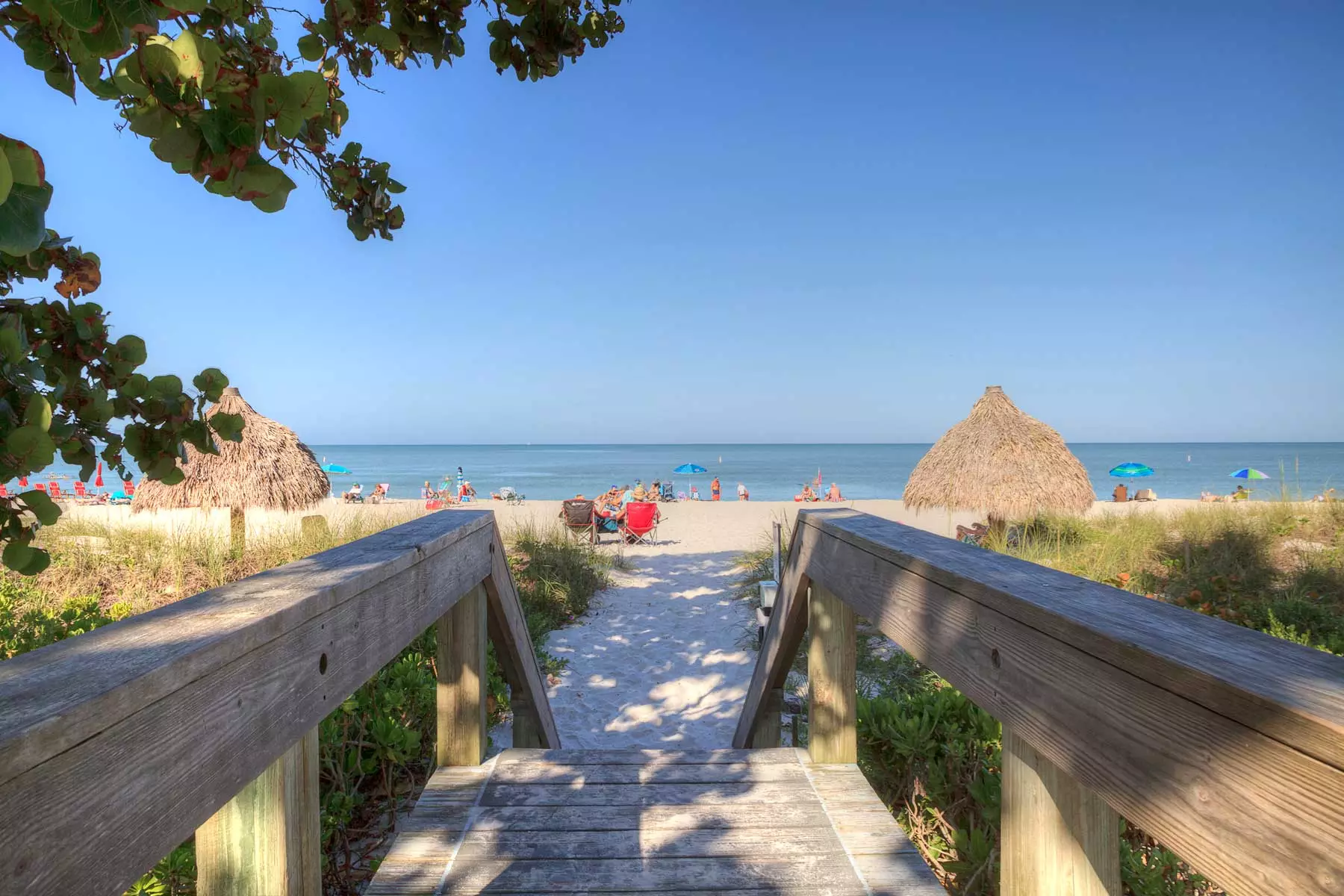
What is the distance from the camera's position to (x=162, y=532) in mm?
8117

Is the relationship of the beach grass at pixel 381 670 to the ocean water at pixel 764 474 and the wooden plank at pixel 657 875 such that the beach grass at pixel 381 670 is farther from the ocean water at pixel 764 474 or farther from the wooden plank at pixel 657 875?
the ocean water at pixel 764 474

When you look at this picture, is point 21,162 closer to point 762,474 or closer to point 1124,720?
point 1124,720

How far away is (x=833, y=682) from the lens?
7.87 ft

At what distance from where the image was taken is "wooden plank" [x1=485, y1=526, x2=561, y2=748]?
258cm

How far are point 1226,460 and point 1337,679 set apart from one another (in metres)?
87.1

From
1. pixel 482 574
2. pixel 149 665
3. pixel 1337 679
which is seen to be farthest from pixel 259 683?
pixel 482 574

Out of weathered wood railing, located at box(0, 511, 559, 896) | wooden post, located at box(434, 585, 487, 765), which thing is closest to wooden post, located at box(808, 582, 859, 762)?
wooden post, located at box(434, 585, 487, 765)

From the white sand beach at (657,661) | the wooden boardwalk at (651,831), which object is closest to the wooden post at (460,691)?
the wooden boardwalk at (651,831)

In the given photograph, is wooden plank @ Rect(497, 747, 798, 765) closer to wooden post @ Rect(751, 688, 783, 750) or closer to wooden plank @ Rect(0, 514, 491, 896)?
wooden post @ Rect(751, 688, 783, 750)

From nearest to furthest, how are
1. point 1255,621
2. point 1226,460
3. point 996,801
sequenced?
point 996,801 → point 1255,621 → point 1226,460

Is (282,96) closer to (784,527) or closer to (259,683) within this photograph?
(259,683)

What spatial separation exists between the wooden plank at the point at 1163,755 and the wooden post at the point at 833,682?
3.42ft

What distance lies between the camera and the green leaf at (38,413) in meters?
0.89

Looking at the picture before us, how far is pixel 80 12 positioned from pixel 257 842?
1042 millimetres
